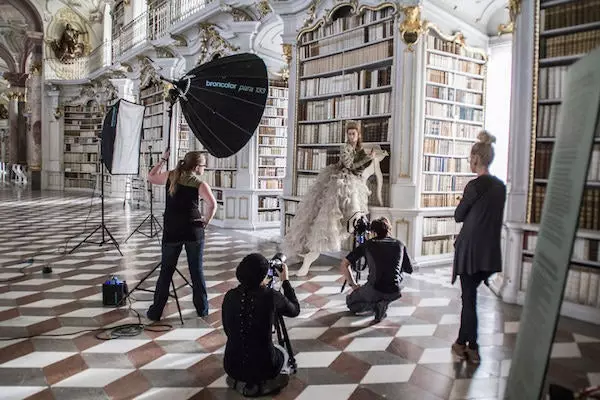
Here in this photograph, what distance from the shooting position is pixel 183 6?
35.8ft

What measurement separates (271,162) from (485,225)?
270 inches

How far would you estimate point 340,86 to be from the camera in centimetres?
670

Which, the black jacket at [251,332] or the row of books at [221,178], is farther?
the row of books at [221,178]

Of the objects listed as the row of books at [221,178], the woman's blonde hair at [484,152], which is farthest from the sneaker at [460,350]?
the row of books at [221,178]

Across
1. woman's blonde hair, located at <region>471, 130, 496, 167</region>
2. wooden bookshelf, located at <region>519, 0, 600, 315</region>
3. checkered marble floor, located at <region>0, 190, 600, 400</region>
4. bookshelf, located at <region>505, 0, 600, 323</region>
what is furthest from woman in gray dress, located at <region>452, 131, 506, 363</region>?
bookshelf, located at <region>505, 0, 600, 323</region>

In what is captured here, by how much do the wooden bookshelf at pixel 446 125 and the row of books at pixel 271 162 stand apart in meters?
3.94

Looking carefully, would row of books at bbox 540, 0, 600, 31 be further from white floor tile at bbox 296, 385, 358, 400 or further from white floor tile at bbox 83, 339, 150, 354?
white floor tile at bbox 83, 339, 150, 354

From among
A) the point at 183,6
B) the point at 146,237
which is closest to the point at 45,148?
the point at 183,6

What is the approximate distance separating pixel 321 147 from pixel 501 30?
119 inches

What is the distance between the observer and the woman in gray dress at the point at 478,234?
9.45ft

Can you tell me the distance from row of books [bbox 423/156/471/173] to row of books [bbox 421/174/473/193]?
8 cm

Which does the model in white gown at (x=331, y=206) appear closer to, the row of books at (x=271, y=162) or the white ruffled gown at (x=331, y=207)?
the white ruffled gown at (x=331, y=207)

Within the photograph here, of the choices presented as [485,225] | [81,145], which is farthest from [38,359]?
[81,145]

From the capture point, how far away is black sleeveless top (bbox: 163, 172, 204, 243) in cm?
362
